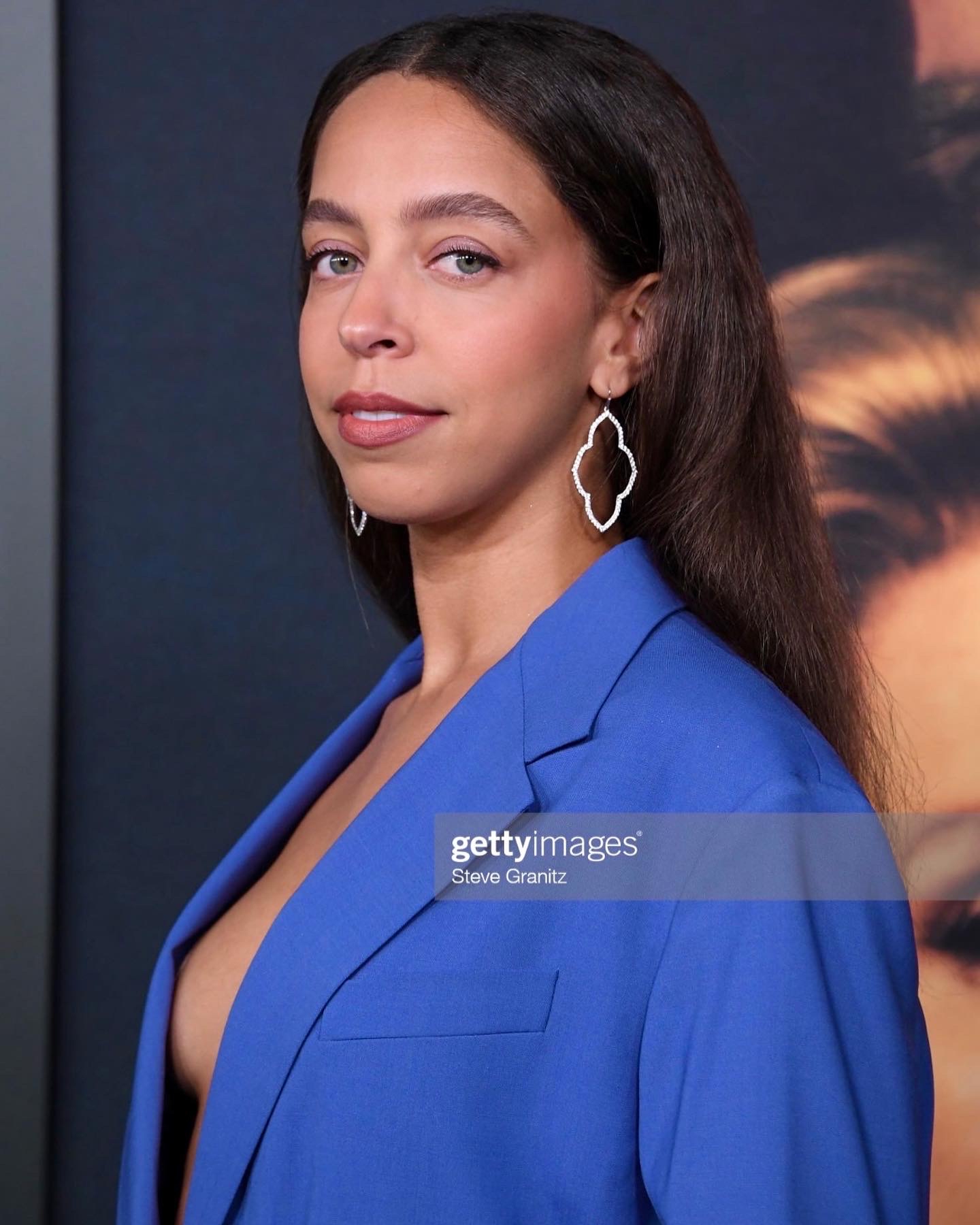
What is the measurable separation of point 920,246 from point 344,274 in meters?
1.37

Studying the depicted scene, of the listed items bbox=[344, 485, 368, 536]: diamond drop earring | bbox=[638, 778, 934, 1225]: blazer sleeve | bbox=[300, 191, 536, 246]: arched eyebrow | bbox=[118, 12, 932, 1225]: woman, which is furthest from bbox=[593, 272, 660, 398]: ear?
bbox=[638, 778, 934, 1225]: blazer sleeve

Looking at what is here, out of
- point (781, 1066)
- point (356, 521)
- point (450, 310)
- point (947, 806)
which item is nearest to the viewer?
point (781, 1066)

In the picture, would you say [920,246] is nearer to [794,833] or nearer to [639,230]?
[639,230]

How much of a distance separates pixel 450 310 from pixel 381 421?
0.11m

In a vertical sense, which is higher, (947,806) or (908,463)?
(908,463)

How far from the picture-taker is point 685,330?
131 cm

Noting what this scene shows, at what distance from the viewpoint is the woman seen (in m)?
1.01

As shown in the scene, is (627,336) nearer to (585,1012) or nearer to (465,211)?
(465,211)

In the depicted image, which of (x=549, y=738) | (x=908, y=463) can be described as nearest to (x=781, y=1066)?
(x=549, y=738)

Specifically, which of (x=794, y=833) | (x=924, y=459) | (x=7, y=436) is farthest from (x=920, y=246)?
(x=794, y=833)

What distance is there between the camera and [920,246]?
2406 mm

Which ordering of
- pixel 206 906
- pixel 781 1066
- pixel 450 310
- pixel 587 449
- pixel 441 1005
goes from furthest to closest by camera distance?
pixel 206 906
pixel 587 449
pixel 450 310
pixel 441 1005
pixel 781 1066

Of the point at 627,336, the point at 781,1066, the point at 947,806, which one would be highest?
the point at 627,336

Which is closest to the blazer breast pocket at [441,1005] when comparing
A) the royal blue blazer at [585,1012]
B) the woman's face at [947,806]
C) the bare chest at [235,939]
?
the royal blue blazer at [585,1012]
